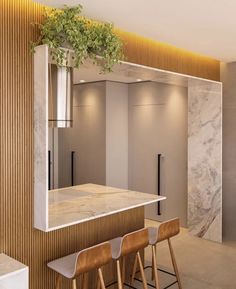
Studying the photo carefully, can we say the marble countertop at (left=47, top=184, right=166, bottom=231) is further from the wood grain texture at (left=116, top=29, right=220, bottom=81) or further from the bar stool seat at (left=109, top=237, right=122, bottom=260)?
the wood grain texture at (left=116, top=29, right=220, bottom=81)

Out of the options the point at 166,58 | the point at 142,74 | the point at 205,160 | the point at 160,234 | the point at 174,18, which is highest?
the point at 174,18

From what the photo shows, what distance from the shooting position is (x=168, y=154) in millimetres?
5805

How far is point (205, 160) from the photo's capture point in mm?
5164

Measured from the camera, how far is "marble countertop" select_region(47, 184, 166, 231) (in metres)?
2.88

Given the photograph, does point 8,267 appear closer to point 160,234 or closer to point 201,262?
point 160,234

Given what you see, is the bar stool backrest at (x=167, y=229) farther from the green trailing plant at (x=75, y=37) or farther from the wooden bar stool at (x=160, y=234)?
the green trailing plant at (x=75, y=37)

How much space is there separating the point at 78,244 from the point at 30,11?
6.74ft

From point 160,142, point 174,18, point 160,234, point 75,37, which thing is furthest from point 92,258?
point 160,142

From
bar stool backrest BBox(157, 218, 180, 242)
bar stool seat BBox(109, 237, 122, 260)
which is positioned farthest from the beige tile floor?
bar stool seat BBox(109, 237, 122, 260)

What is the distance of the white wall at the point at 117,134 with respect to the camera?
19.9 feet

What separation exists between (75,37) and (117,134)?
11.8 feet

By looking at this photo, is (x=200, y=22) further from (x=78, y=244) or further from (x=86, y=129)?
(x=86, y=129)

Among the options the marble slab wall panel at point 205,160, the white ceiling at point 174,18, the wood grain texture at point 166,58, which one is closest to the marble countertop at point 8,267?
the white ceiling at point 174,18

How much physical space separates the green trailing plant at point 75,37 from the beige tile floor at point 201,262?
2.46m
